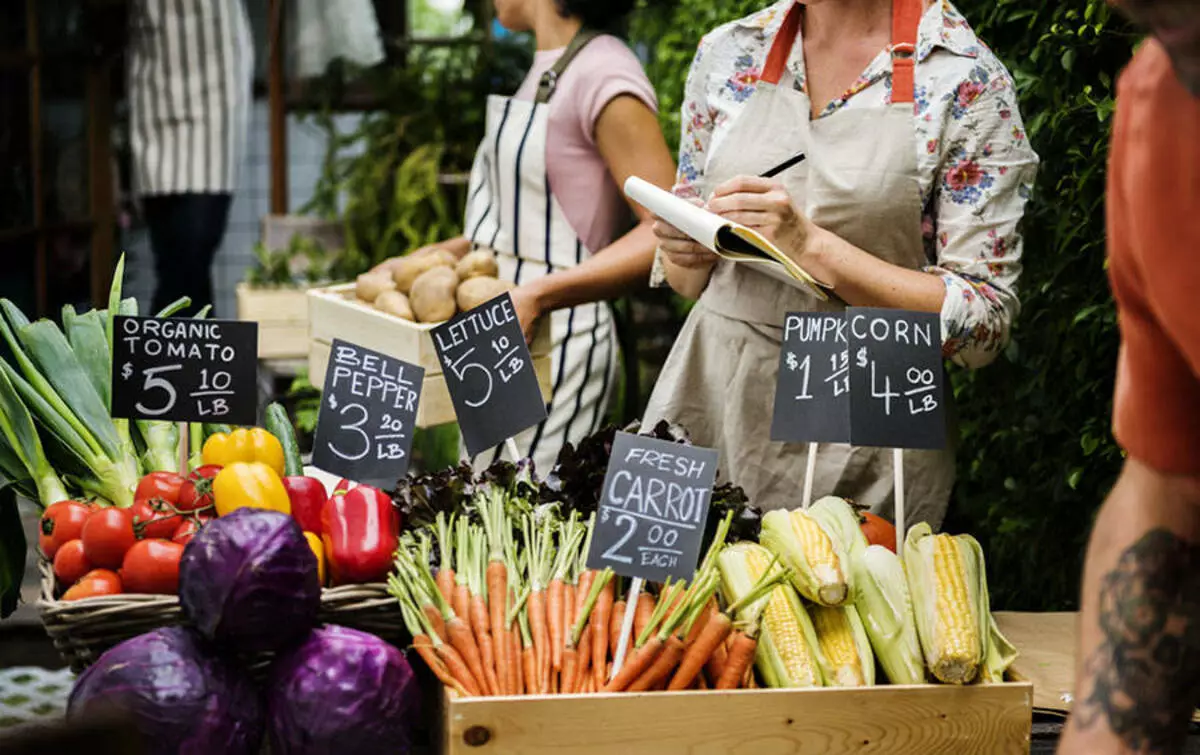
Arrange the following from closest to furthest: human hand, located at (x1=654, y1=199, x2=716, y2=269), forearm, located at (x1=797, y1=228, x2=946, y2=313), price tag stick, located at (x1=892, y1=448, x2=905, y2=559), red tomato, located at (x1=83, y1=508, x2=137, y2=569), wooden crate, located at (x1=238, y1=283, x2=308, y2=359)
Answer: red tomato, located at (x1=83, y1=508, x2=137, y2=569) < price tag stick, located at (x1=892, y1=448, x2=905, y2=559) < forearm, located at (x1=797, y1=228, x2=946, y2=313) < human hand, located at (x1=654, y1=199, x2=716, y2=269) < wooden crate, located at (x1=238, y1=283, x2=308, y2=359)

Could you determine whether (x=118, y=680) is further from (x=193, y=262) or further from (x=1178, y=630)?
(x=193, y=262)

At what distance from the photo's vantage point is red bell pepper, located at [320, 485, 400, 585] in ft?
6.21

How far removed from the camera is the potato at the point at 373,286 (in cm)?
313

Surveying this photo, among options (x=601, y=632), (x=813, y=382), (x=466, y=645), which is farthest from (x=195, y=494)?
(x=813, y=382)

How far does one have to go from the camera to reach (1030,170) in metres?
2.28

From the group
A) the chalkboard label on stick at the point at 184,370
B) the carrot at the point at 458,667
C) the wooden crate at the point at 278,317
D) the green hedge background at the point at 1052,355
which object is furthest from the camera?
the wooden crate at the point at 278,317

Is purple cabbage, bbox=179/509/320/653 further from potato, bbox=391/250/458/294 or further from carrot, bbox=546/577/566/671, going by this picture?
potato, bbox=391/250/458/294

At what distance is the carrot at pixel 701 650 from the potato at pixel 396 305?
4.70 ft

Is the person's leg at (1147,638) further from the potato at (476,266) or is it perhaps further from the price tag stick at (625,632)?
the potato at (476,266)

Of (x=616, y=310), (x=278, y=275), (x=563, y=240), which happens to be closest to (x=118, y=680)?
(x=563, y=240)

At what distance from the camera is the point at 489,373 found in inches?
84.8

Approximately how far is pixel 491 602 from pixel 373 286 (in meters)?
1.45

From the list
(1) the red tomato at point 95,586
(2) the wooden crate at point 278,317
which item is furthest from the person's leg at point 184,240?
(1) the red tomato at point 95,586

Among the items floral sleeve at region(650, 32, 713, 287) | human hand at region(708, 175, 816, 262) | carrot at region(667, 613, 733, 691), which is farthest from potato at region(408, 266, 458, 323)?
carrot at region(667, 613, 733, 691)
